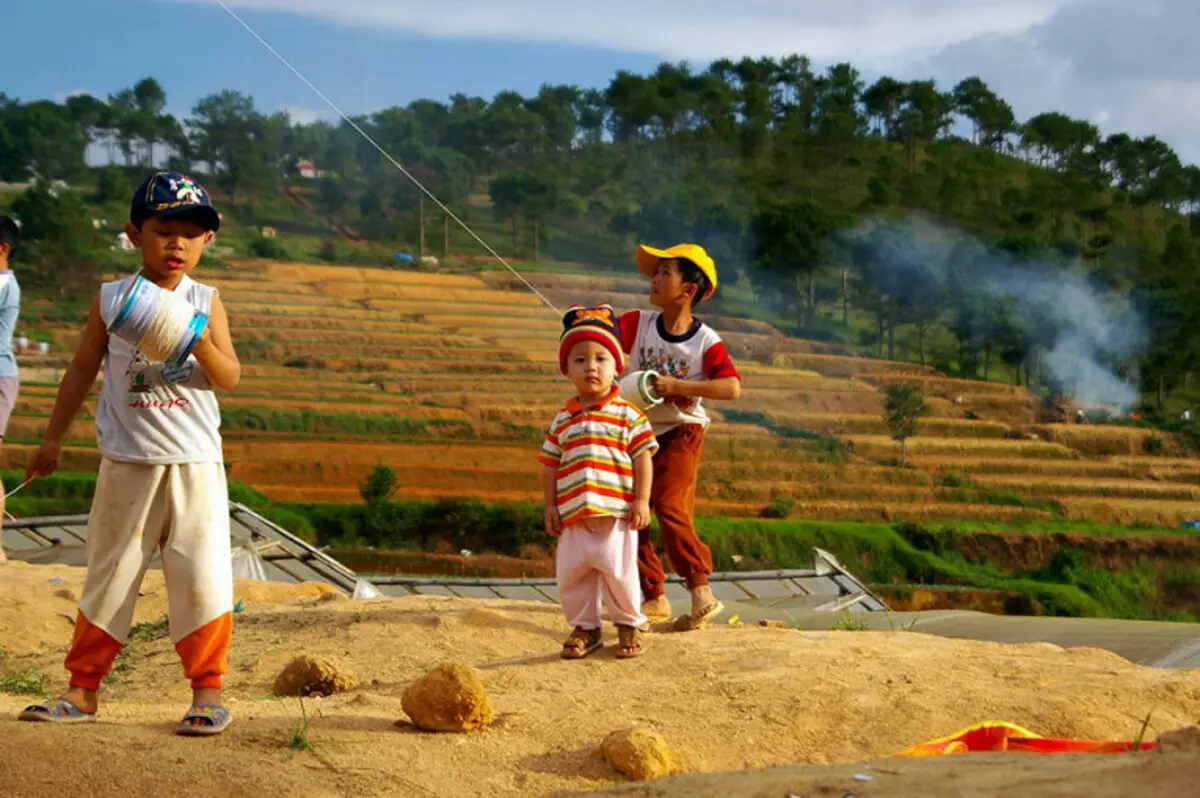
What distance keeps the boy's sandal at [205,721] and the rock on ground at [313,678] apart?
105cm

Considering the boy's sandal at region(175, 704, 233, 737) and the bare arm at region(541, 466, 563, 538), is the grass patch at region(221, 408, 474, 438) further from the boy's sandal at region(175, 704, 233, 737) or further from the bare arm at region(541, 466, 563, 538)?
the boy's sandal at region(175, 704, 233, 737)

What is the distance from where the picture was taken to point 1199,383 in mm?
35344

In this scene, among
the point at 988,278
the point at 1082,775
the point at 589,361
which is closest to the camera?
the point at 1082,775

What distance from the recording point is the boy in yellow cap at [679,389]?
6023mm

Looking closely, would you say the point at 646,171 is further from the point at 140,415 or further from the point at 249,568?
the point at 140,415

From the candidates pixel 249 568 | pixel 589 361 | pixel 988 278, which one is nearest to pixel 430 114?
pixel 988 278

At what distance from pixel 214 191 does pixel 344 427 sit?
647 cm

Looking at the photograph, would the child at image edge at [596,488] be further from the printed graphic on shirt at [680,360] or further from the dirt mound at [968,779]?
the dirt mound at [968,779]

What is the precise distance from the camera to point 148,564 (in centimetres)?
401

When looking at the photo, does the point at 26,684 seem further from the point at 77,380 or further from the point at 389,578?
the point at 389,578

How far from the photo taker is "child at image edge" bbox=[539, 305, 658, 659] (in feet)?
17.4

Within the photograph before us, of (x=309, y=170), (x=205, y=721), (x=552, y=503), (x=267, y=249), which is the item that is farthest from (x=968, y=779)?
(x=309, y=170)

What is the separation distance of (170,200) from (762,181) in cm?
4007

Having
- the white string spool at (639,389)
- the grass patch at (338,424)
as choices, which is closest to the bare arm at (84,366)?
the white string spool at (639,389)
